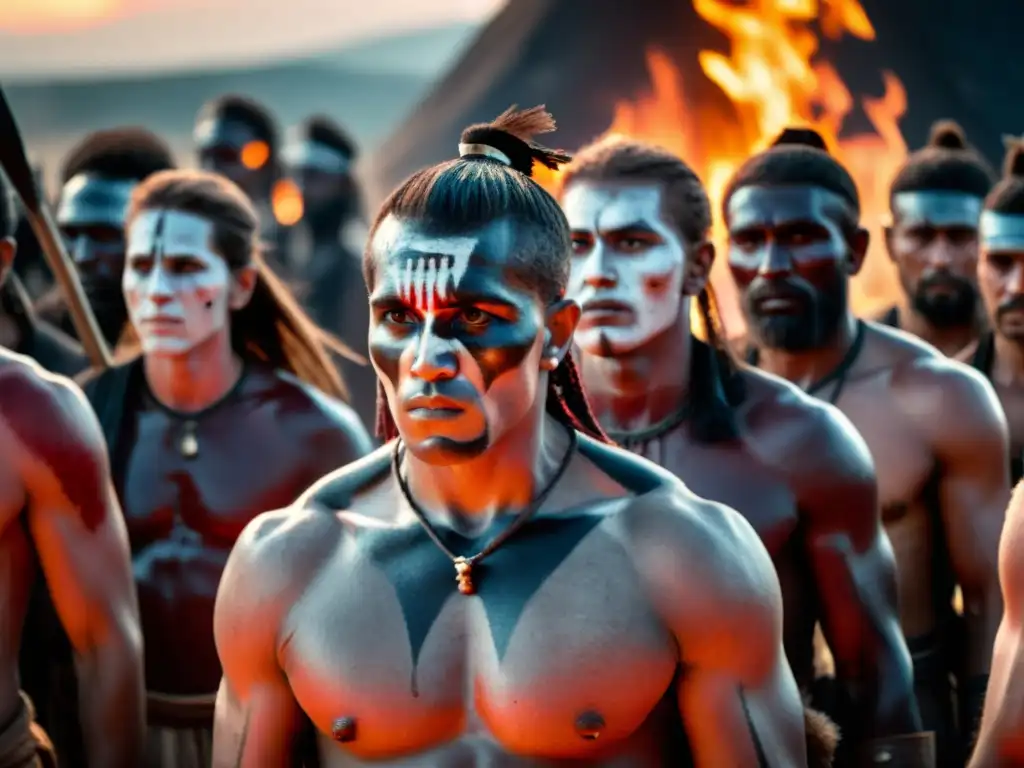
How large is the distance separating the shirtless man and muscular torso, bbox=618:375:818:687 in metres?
1.94

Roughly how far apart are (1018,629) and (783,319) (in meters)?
2.61

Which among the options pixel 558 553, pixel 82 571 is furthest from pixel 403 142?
pixel 558 553

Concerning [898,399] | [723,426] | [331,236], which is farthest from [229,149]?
[723,426]

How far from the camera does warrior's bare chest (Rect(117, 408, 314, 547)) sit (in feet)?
20.9

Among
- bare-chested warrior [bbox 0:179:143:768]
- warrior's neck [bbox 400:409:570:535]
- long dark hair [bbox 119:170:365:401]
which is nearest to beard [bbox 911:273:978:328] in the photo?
long dark hair [bbox 119:170:365:401]

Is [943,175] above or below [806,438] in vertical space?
above

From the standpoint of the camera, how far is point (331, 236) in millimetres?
13539

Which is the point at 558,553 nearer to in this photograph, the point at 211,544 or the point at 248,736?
the point at 248,736

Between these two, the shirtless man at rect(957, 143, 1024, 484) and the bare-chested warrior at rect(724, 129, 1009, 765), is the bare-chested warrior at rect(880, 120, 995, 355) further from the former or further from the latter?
the bare-chested warrior at rect(724, 129, 1009, 765)

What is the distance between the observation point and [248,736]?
12.7 feet

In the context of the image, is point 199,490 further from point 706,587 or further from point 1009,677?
point 1009,677

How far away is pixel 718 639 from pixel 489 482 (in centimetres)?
53

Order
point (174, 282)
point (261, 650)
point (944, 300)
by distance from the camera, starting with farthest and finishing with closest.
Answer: point (944, 300) < point (174, 282) < point (261, 650)

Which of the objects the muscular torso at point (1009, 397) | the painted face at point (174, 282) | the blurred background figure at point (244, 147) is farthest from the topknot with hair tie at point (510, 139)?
the blurred background figure at point (244, 147)
